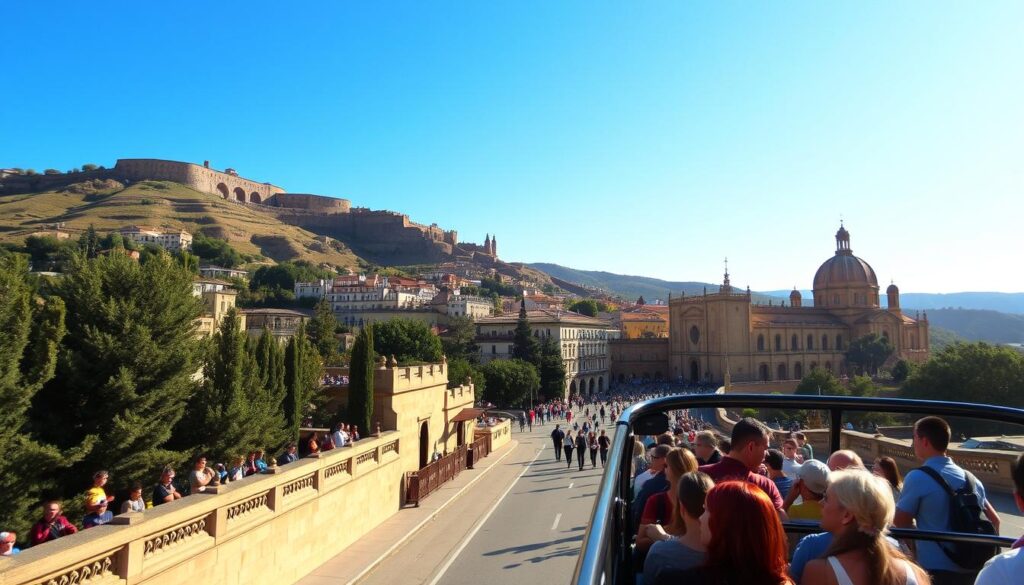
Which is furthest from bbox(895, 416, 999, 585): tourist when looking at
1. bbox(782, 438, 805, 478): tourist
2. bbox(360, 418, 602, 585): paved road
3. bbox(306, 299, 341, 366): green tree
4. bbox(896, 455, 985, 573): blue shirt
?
bbox(306, 299, 341, 366): green tree

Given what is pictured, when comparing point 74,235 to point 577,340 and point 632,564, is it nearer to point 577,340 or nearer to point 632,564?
point 577,340

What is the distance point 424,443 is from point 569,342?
52.2 metres

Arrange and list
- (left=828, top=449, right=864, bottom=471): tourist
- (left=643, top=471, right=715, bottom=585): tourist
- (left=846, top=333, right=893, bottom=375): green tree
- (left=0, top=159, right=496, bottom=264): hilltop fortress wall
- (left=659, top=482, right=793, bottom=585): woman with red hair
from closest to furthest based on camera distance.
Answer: (left=659, top=482, right=793, bottom=585): woman with red hair → (left=643, top=471, right=715, bottom=585): tourist → (left=828, top=449, right=864, bottom=471): tourist → (left=846, top=333, right=893, bottom=375): green tree → (left=0, top=159, right=496, bottom=264): hilltop fortress wall

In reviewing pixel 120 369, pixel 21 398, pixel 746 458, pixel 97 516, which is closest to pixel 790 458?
pixel 746 458

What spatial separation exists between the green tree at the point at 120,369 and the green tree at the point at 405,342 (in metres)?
34.8

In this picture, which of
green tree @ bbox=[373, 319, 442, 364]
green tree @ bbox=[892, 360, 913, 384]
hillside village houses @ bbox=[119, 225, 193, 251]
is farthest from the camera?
hillside village houses @ bbox=[119, 225, 193, 251]

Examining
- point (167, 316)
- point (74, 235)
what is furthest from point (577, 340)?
point (74, 235)

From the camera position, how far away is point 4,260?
42.3 ft

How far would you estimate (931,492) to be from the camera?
344cm

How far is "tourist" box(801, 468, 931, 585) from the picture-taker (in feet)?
7.00

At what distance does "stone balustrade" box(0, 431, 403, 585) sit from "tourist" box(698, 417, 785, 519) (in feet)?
20.1

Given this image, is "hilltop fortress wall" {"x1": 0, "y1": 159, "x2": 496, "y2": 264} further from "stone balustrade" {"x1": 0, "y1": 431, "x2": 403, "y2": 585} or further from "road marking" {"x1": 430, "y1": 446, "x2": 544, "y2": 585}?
"stone balustrade" {"x1": 0, "y1": 431, "x2": 403, "y2": 585}

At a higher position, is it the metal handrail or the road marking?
the metal handrail

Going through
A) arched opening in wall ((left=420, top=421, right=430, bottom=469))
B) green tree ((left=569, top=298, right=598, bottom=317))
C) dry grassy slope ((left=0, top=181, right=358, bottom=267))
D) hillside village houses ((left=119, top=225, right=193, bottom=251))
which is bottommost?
arched opening in wall ((left=420, top=421, right=430, bottom=469))
